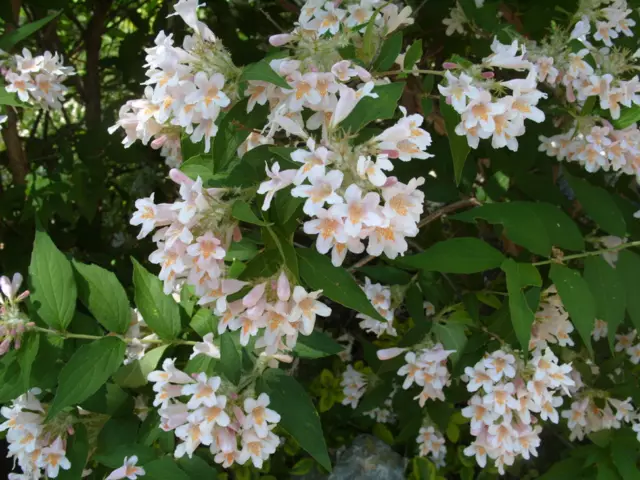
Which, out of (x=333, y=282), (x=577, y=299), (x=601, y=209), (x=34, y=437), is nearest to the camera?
(x=333, y=282)

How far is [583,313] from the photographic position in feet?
4.17

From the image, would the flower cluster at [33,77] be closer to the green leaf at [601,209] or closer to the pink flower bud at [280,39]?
the pink flower bud at [280,39]

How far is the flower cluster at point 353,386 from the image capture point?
86.0 inches

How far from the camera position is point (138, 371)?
4.73 feet

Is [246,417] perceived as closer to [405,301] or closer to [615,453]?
[405,301]

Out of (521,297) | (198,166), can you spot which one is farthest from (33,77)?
(521,297)

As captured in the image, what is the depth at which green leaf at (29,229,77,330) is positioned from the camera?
142 cm

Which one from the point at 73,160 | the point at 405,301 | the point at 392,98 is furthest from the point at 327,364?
the point at 392,98

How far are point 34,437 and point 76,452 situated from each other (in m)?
0.10

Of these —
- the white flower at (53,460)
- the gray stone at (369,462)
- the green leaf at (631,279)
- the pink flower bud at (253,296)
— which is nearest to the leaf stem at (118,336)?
the white flower at (53,460)

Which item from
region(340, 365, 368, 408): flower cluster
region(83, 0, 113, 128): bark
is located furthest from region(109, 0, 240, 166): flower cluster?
region(83, 0, 113, 128): bark

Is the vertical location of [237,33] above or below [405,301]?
above

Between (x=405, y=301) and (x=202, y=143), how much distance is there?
2.90ft

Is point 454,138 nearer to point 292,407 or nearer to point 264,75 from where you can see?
point 264,75
